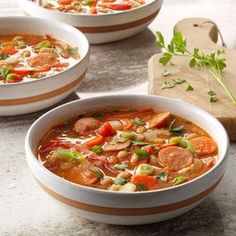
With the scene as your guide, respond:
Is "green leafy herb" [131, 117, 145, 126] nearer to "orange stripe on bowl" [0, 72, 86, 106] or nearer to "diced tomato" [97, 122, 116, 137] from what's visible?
"diced tomato" [97, 122, 116, 137]

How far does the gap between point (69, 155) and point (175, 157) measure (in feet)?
0.86

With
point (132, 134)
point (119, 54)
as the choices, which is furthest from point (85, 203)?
point (119, 54)

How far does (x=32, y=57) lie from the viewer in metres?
2.48

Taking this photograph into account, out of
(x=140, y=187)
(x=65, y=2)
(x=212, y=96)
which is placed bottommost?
(x=65, y=2)

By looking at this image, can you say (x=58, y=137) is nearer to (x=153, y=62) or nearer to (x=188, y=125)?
(x=188, y=125)

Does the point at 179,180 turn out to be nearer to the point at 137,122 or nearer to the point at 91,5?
the point at 137,122

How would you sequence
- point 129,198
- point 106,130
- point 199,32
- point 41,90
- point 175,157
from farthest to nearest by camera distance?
point 199,32 < point 41,90 < point 106,130 < point 175,157 < point 129,198

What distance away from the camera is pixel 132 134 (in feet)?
6.51

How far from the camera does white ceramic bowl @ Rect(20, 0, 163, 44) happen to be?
2.74m

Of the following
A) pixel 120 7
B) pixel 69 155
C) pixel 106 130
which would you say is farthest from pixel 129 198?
pixel 120 7

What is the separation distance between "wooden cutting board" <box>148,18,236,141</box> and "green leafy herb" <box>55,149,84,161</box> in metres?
0.48

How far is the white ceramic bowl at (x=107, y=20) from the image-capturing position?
108 inches

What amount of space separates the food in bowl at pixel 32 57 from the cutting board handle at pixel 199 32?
0.43m

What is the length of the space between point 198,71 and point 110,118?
1.56ft
